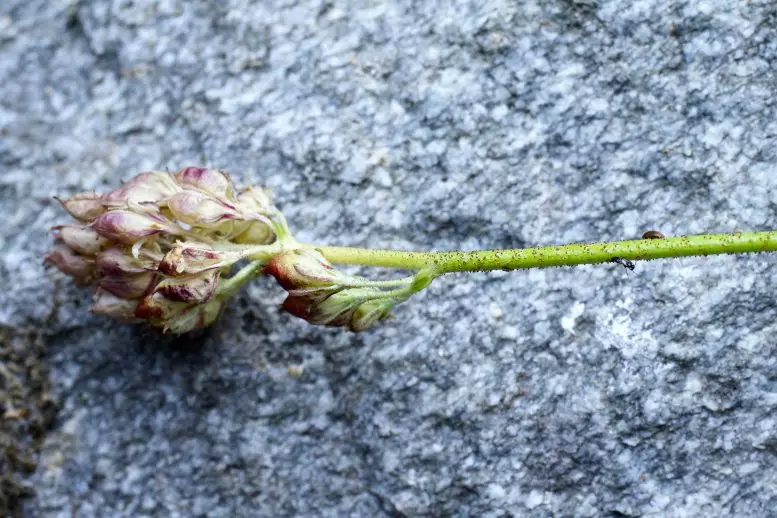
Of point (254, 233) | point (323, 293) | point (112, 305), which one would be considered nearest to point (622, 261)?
point (323, 293)

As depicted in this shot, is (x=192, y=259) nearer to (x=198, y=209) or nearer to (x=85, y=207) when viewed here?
(x=198, y=209)

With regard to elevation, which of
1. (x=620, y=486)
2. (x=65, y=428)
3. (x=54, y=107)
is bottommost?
(x=620, y=486)

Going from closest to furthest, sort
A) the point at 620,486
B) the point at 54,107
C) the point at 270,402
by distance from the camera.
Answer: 1. the point at 620,486
2. the point at 270,402
3. the point at 54,107

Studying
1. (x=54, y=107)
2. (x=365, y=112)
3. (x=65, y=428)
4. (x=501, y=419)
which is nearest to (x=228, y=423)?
(x=65, y=428)

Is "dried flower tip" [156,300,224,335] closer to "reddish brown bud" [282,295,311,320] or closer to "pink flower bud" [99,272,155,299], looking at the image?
"pink flower bud" [99,272,155,299]

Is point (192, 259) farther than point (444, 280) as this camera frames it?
No

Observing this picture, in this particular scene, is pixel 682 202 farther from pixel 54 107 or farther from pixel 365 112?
pixel 54 107
